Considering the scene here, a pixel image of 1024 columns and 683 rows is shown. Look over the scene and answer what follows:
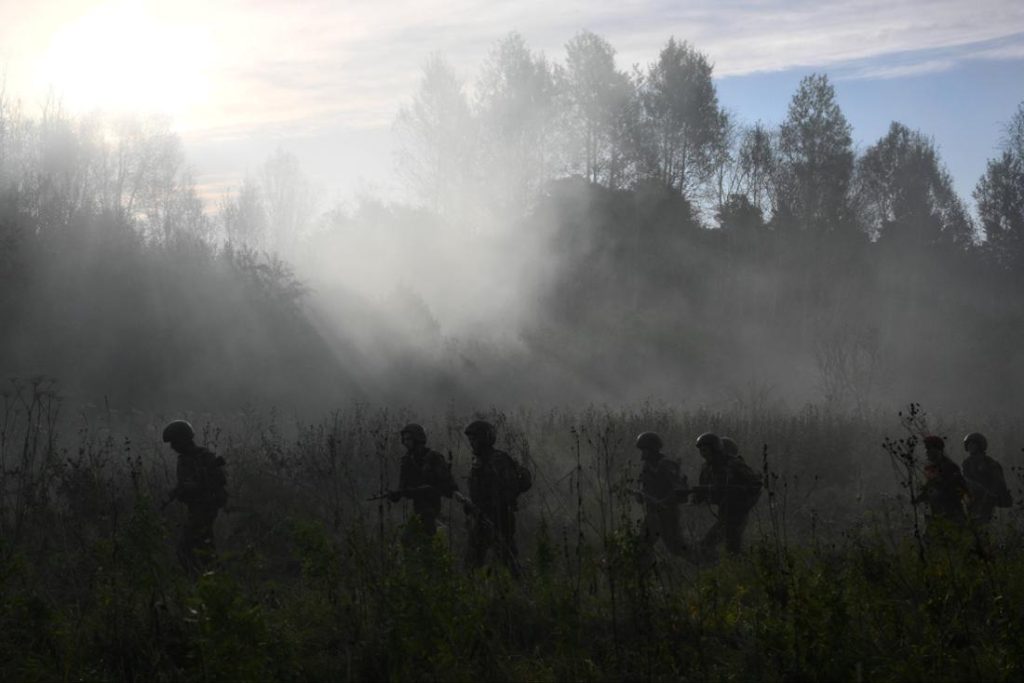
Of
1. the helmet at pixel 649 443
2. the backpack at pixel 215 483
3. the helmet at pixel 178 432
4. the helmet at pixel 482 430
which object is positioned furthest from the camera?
the helmet at pixel 649 443

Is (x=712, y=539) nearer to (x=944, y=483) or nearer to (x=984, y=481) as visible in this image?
(x=944, y=483)

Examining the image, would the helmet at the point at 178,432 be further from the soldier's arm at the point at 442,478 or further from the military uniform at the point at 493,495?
the military uniform at the point at 493,495

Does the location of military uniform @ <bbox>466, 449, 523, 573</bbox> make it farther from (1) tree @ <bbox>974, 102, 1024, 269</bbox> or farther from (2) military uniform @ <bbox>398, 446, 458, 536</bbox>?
(1) tree @ <bbox>974, 102, 1024, 269</bbox>

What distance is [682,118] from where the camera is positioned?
1674 inches

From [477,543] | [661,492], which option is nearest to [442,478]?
[477,543]

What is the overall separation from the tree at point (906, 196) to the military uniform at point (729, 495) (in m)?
43.7

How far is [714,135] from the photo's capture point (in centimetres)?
4306

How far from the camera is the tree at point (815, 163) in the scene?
43562mm

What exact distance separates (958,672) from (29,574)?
6520 mm

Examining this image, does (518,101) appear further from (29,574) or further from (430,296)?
(29,574)

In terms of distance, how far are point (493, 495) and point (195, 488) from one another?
9.06 feet

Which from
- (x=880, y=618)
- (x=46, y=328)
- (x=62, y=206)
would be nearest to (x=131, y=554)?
(x=880, y=618)

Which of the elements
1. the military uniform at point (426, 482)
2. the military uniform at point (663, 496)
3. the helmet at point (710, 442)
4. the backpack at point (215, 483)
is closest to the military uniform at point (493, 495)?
the military uniform at point (426, 482)

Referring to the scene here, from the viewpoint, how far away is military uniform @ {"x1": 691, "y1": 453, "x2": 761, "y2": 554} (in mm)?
9750
